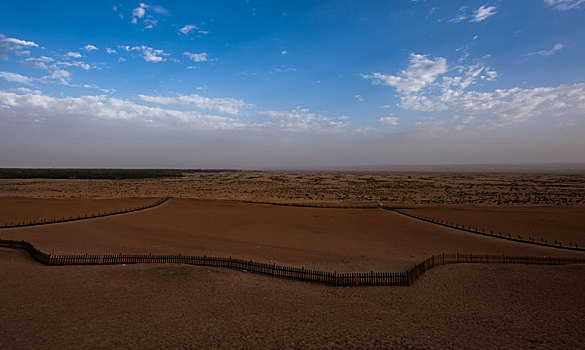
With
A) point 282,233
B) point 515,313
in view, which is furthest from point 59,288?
point 515,313

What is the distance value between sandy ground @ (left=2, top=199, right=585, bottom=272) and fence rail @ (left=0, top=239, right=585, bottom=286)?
5.78 feet

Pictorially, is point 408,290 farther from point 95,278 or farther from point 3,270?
point 3,270

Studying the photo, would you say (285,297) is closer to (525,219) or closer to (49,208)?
(525,219)

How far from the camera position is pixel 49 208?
43625 millimetres

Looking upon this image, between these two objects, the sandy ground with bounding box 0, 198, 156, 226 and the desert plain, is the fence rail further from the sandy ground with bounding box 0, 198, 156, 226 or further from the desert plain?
the sandy ground with bounding box 0, 198, 156, 226

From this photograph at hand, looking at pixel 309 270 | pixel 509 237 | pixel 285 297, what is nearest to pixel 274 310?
pixel 285 297

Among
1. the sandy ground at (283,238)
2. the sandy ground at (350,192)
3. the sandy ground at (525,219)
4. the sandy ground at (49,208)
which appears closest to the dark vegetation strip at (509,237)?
the sandy ground at (525,219)

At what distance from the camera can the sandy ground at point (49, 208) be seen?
3710cm

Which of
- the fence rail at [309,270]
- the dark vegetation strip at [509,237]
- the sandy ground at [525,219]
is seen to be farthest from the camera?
the sandy ground at [525,219]

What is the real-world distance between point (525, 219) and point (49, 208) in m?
59.1

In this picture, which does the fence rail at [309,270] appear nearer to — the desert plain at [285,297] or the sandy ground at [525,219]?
the desert plain at [285,297]

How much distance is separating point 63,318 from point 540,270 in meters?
23.2

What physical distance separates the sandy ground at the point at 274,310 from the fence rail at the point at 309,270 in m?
0.70

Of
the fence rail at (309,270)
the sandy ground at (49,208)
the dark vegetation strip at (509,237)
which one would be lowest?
the dark vegetation strip at (509,237)
